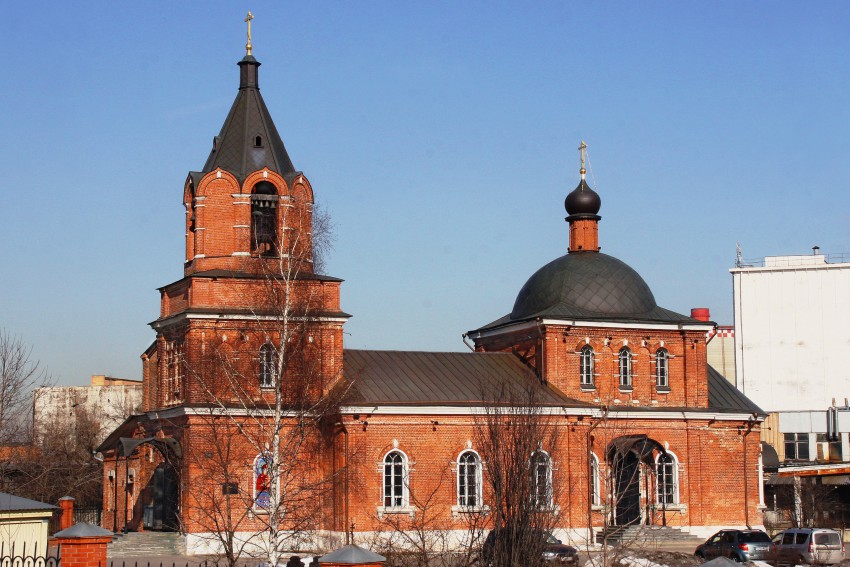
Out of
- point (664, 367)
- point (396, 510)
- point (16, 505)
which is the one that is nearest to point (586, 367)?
point (664, 367)

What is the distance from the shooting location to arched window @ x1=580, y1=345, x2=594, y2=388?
3588 centimetres

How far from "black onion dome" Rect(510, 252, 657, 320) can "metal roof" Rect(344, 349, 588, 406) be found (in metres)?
1.93

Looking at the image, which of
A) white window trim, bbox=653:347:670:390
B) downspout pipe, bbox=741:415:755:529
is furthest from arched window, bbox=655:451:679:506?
downspout pipe, bbox=741:415:755:529

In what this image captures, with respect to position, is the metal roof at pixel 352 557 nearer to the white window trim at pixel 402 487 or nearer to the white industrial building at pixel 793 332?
the white window trim at pixel 402 487

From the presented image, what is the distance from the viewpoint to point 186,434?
31500 millimetres

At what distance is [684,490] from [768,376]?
28989 millimetres

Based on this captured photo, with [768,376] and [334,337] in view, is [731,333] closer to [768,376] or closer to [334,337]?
[768,376]

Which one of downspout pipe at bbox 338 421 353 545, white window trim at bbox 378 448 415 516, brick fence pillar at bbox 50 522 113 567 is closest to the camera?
brick fence pillar at bbox 50 522 113 567

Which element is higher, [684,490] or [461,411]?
[461,411]

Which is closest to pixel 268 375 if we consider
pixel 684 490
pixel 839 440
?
pixel 684 490

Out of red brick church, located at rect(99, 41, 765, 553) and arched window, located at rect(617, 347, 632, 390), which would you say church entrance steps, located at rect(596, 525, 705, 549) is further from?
arched window, located at rect(617, 347, 632, 390)

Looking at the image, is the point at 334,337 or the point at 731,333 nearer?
the point at 334,337

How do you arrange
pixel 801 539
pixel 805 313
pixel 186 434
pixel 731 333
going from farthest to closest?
pixel 731 333 < pixel 805 313 < pixel 186 434 < pixel 801 539

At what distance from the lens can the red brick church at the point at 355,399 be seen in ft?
101
